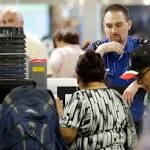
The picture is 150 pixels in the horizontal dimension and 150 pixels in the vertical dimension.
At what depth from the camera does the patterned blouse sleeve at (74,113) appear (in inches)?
119

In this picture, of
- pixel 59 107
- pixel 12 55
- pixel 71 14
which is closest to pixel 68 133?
pixel 59 107

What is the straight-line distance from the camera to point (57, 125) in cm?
302

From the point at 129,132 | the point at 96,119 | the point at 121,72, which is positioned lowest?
the point at 129,132

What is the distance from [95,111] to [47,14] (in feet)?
28.5

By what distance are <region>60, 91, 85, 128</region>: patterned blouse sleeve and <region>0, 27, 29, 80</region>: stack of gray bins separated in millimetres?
569

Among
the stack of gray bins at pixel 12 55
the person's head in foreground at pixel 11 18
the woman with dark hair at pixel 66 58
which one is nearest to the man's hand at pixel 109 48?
the stack of gray bins at pixel 12 55

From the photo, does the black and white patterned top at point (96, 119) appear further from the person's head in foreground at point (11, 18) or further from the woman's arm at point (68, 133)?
the person's head in foreground at point (11, 18)

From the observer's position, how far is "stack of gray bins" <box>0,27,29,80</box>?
11.5 ft

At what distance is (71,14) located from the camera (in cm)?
1135

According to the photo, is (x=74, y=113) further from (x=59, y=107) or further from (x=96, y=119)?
(x=59, y=107)

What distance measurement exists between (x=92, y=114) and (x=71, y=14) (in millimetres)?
8450

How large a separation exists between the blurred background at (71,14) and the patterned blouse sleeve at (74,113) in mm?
7181

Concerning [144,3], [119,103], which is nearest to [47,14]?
→ [144,3]

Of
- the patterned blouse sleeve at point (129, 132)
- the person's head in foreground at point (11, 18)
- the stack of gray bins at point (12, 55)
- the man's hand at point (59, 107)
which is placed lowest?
the patterned blouse sleeve at point (129, 132)
